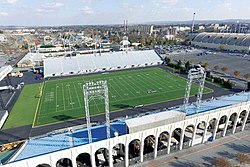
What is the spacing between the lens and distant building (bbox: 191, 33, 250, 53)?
10288cm

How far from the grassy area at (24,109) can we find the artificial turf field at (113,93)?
1.42 m

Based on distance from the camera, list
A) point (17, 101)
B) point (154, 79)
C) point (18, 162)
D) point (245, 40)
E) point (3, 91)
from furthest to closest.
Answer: point (245, 40) → point (154, 79) → point (3, 91) → point (17, 101) → point (18, 162)

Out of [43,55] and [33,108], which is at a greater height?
[43,55]

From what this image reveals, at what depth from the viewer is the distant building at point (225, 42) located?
102875mm

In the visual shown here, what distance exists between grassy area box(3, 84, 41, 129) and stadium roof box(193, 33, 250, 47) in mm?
108272

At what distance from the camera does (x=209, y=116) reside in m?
28.4

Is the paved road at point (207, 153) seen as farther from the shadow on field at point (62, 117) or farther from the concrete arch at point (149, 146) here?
the shadow on field at point (62, 117)

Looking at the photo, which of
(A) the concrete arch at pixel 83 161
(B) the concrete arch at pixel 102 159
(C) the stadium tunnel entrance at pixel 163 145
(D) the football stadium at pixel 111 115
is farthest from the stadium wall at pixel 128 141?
(A) the concrete arch at pixel 83 161

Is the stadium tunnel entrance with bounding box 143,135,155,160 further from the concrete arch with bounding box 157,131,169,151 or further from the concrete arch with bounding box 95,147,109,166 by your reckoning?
the concrete arch with bounding box 95,147,109,166

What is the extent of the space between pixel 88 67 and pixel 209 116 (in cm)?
5308

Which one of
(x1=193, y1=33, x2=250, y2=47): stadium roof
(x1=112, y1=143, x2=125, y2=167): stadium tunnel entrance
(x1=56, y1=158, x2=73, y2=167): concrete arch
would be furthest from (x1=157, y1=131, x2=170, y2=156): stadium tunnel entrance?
(x1=193, y1=33, x2=250, y2=47): stadium roof

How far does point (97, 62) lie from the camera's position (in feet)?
247

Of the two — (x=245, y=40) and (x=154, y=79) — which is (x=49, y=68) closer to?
(x=154, y=79)

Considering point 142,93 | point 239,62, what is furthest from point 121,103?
point 239,62
